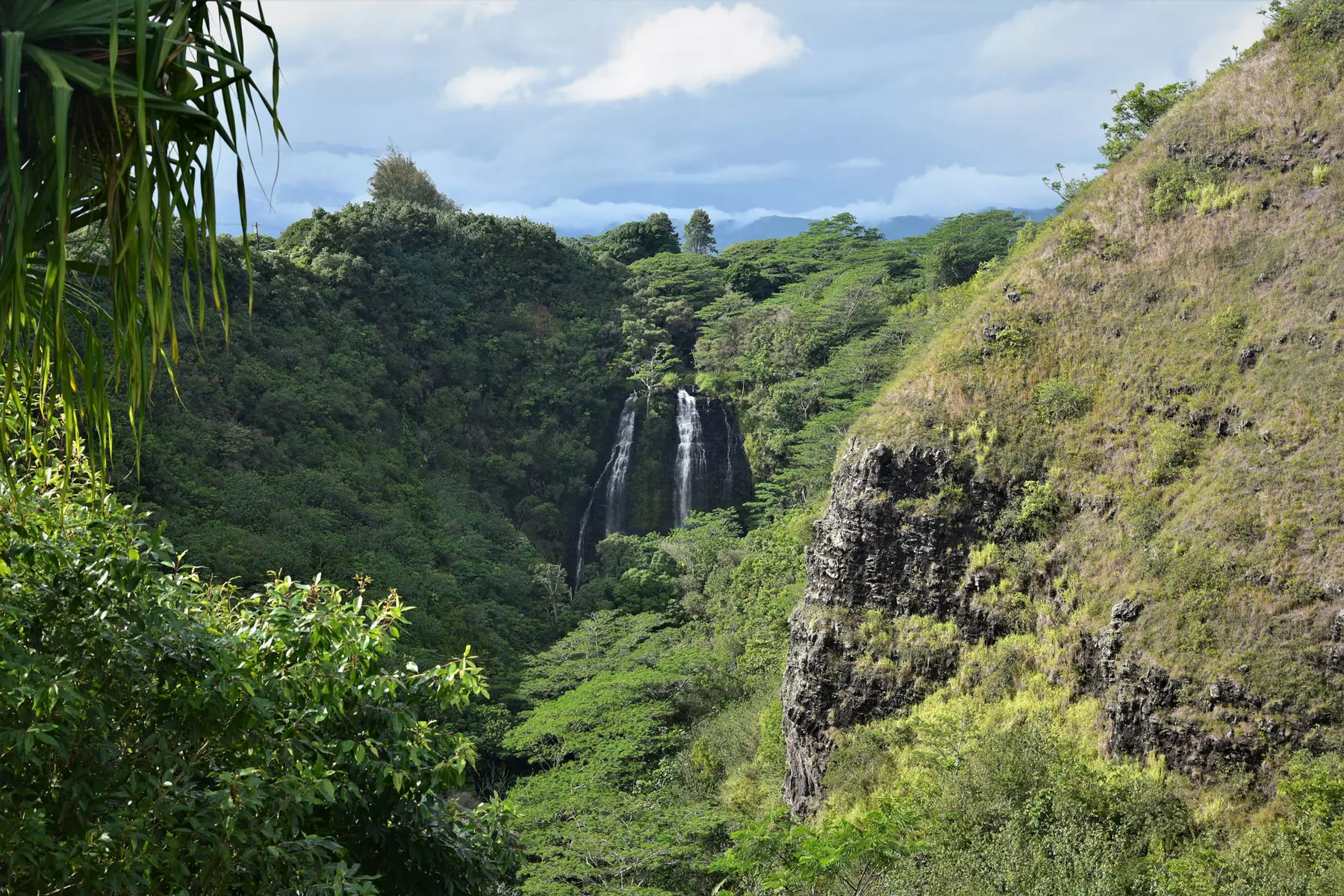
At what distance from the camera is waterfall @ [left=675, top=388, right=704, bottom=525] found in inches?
1383

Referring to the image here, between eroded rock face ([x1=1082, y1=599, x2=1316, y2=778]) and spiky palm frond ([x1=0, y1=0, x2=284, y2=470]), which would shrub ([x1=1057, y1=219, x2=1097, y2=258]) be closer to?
eroded rock face ([x1=1082, y1=599, x2=1316, y2=778])

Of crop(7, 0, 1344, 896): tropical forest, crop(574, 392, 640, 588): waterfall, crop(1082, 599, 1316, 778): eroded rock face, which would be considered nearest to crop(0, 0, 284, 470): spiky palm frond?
crop(7, 0, 1344, 896): tropical forest

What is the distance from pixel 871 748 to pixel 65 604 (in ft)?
43.1

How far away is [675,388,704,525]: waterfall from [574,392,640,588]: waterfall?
1976 millimetres

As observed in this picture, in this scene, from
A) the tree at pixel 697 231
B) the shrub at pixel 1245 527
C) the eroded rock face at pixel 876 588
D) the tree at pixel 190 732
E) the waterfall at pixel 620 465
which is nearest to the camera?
the tree at pixel 190 732

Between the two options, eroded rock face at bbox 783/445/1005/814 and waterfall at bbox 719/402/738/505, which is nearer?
eroded rock face at bbox 783/445/1005/814

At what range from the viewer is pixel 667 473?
35.9 m

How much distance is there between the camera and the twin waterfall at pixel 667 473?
3512cm

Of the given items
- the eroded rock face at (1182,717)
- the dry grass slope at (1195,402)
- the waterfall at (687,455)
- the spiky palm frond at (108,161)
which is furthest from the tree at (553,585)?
the spiky palm frond at (108,161)

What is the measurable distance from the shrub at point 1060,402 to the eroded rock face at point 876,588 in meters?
1.64

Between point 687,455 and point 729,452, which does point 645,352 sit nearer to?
point 687,455

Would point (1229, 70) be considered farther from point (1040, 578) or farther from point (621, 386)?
point (621, 386)

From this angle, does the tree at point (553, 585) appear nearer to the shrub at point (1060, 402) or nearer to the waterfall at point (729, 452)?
the waterfall at point (729, 452)

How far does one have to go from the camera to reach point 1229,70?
19.6 metres
